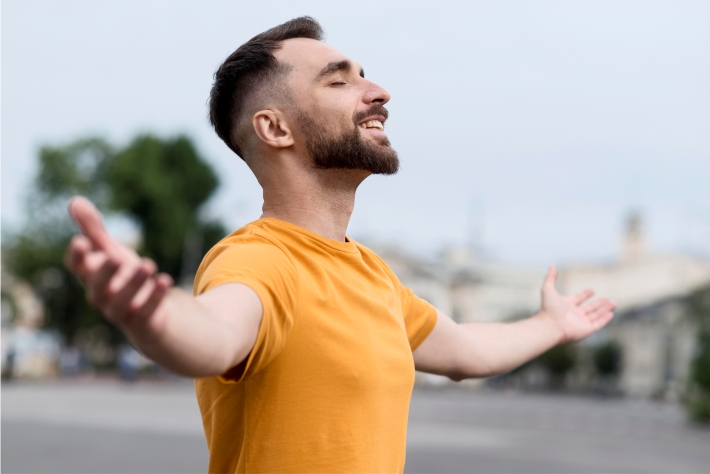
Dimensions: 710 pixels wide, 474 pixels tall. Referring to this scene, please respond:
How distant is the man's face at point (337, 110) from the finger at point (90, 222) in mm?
850

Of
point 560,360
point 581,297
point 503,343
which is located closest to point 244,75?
point 503,343

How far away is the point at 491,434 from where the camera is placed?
18.1m

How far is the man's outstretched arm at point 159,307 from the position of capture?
1320 millimetres

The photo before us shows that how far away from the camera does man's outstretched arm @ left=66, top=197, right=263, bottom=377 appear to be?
132cm

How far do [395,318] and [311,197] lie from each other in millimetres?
349

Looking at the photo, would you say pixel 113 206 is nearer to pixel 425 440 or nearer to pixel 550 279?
pixel 425 440

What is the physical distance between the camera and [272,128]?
84.6 inches

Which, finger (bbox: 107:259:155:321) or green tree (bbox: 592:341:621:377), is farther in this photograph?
green tree (bbox: 592:341:621:377)

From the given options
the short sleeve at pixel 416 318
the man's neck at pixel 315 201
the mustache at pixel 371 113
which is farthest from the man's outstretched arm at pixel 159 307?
the short sleeve at pixel 416 318

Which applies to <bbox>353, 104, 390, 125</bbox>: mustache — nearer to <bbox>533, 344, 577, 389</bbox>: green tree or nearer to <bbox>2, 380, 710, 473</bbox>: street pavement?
<bbox>2, 380, 710, 473</bbox>: street pavement

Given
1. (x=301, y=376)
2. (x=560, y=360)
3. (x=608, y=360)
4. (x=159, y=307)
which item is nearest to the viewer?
(x=159, y=307)

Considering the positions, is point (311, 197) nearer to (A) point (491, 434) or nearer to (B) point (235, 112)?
(B) point (235, 112)

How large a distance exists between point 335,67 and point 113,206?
45936 millimetres

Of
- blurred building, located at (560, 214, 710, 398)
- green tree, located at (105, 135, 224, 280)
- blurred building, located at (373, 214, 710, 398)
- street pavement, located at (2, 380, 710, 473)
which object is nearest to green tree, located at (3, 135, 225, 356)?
green tree, located at (105, 135, 224, 280)
